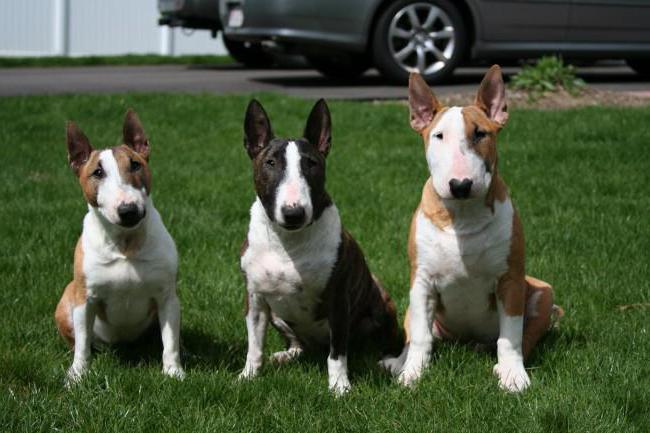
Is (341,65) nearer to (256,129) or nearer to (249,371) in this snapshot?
(256,129)

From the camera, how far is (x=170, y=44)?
71.5 ft

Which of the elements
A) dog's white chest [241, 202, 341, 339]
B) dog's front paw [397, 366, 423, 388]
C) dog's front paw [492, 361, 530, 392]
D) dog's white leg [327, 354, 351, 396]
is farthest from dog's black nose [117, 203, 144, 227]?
dog's front paw [492, 361, 530, 392]

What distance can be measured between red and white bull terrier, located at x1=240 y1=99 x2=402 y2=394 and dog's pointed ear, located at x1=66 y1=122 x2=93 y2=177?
2.38 feet

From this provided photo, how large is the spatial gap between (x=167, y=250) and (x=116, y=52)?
1776 cm

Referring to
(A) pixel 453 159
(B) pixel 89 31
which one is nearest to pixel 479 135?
(A) pixel 453 159

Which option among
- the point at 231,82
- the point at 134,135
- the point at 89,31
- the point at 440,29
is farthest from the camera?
the point at 89,31

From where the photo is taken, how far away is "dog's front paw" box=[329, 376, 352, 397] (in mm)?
4145

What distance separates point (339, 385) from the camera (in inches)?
166

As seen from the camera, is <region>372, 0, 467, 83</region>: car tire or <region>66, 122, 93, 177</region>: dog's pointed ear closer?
<region>66, 122, 93, 177</region>: dog's pointed ear

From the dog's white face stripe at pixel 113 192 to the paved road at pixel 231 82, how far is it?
7.35 m

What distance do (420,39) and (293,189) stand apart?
7.89 meters

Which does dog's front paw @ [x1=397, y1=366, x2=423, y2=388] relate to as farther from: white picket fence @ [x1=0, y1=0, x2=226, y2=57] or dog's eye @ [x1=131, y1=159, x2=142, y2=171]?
white picket fence @ [x1=0, y1=0, x2=226, y2=57]

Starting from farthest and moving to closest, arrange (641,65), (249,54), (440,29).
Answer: (249,54) → (641,65) → (440,29)

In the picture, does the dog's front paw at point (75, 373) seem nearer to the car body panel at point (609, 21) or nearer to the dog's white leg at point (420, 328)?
the dog's white leg at point (420, 328)
